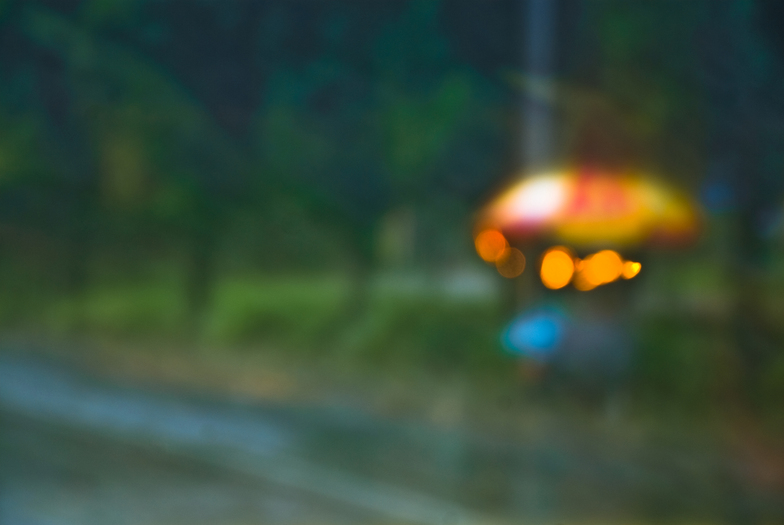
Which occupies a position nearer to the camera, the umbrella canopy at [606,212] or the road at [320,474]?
the road at [320,474]

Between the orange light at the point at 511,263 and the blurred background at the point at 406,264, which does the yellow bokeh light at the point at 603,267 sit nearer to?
the blurred background at the point at 406,264

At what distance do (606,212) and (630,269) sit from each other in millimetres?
858

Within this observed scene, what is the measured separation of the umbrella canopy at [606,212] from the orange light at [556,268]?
179 mm

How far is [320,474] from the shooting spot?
776 cm

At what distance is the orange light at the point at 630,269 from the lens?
843 centimetres

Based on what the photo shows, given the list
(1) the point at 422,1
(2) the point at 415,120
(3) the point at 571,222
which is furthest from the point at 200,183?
(3) the point at 571,222

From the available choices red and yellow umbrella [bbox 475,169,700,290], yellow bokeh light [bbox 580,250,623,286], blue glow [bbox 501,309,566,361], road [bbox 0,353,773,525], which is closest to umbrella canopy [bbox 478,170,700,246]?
red and yellow umbrella [bbox 475,169,700,290]

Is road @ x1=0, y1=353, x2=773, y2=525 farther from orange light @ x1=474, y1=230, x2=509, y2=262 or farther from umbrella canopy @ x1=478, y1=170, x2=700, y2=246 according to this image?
orange light @ x1=474, y1=230, x2=509, y2=262

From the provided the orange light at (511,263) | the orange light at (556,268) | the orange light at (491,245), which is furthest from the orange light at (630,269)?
the orange light at (491,245)

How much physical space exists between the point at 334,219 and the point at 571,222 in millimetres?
4400

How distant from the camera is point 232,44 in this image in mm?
11508

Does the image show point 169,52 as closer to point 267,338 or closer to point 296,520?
point 267,338

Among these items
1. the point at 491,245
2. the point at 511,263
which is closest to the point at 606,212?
the point at 511,263

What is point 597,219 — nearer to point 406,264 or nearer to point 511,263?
point 511,263
